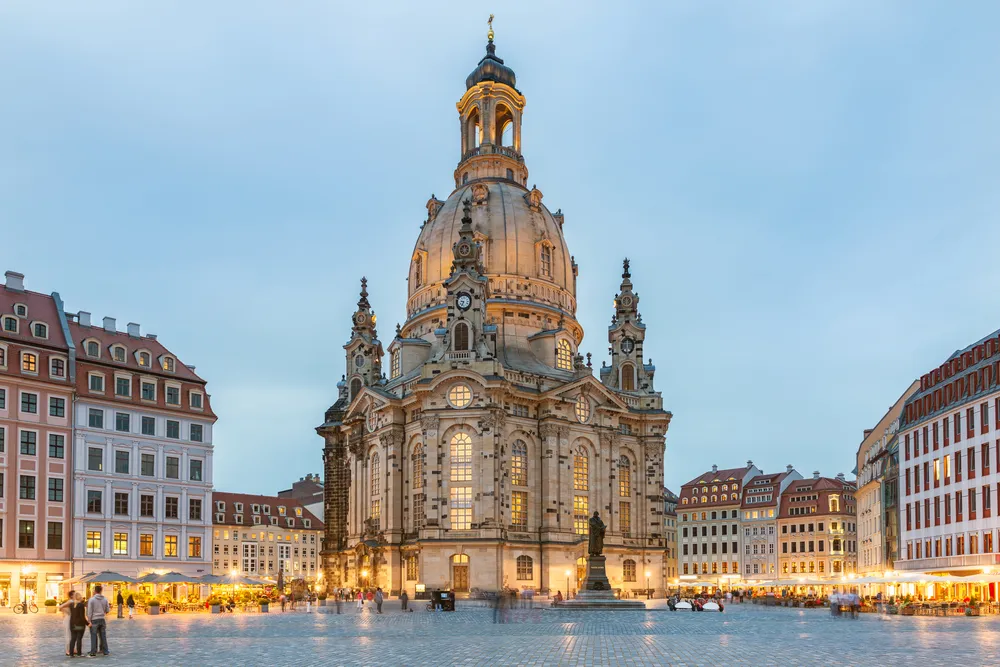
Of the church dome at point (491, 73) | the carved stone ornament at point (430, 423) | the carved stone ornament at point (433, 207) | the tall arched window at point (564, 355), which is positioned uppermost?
the church dome at point (491, 73)

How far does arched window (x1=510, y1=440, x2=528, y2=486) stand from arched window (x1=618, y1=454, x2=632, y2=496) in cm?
1218

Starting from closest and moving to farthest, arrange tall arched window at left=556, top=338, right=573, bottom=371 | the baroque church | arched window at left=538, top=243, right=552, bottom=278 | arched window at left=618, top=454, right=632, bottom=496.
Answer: the baroque church → arched window at left=618, top=454, right=632, bottom=496 → tall arched window at left=556, top=338, right=573, bottom=371 → arched window at left=538, top=243, right=552, bottom=278

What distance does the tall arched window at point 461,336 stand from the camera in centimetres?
9894

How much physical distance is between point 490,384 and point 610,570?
2181 centimetres

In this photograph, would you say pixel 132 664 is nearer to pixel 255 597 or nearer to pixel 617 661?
pixel 617 661

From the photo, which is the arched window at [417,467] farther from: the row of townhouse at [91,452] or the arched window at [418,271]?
the arched window at [418,271]

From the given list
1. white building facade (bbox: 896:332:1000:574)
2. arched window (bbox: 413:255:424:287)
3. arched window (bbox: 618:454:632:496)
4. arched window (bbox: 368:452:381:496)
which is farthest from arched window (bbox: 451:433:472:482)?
white building facade (bbox: 896:332:1000:574)

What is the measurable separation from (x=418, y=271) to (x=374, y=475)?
851 inches

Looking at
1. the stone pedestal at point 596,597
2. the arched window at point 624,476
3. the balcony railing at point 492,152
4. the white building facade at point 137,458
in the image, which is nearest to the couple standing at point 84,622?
the stone pedestal at point 596,597

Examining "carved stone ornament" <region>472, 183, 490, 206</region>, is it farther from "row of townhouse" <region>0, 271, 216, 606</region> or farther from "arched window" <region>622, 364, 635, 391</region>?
"row of townhouse" <region>0, 271, 216, 606</region>

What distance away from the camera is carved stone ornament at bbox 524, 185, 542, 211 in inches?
4441

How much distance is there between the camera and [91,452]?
3071 inches

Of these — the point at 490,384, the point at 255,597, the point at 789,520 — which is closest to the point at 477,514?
the point at 490,384

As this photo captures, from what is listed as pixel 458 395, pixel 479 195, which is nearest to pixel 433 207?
pixel 479 195
